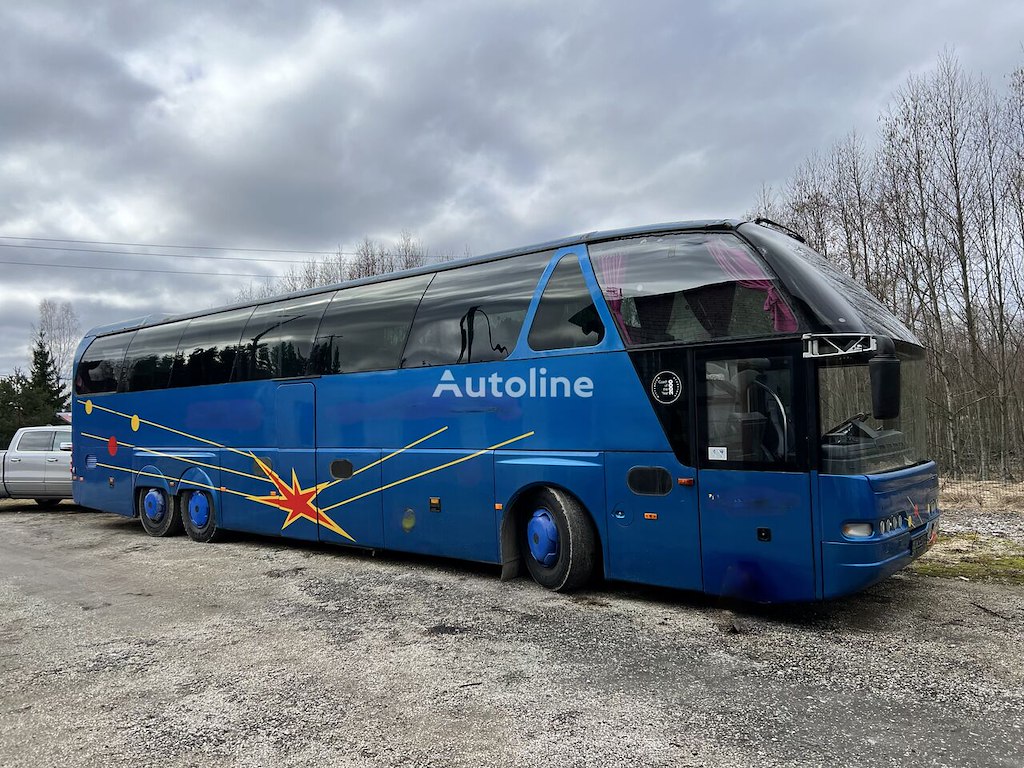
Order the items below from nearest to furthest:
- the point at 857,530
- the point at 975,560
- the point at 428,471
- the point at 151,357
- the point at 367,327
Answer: the point at 857,530, the point at 975,560, the point at 428,471, the point at 367,327, the point at 151,357

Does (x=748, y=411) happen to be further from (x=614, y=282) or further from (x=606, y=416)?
(x=614, y=282)

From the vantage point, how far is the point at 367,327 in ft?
29.1

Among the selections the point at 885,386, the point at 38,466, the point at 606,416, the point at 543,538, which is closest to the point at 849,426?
the point at 885,386

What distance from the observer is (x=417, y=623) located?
618 centimetres

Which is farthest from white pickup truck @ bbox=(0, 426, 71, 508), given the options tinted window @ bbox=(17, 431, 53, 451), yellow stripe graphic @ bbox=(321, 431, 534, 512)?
yellow stripe graphic @ bbox=(321, 431, 534, 512)

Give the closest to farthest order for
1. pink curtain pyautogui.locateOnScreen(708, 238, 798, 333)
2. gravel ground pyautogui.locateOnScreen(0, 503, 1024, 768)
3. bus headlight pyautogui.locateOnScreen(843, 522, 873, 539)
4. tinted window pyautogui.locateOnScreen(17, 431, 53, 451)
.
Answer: gravel ground pyautogui.locateOnScreen(0, 503, 1024, 768) → bus headlight pyautogui.locateOnScreen(843, 522, 873, 539) → pink curtain pyautogui.locateOnScreen(708, 238, 798, 333) → tinted window pyautogui.locateOnScreen(17, 431, 53, 451)

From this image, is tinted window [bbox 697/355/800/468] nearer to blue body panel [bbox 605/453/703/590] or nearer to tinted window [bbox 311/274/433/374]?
blue body panel [bbox 605/453/703/590]

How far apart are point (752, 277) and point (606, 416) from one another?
173 centimetres

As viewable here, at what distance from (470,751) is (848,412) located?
12.0ft

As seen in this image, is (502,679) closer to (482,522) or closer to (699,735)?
(699,735)

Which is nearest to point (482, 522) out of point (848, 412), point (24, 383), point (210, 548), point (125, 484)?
point (848, 412)
